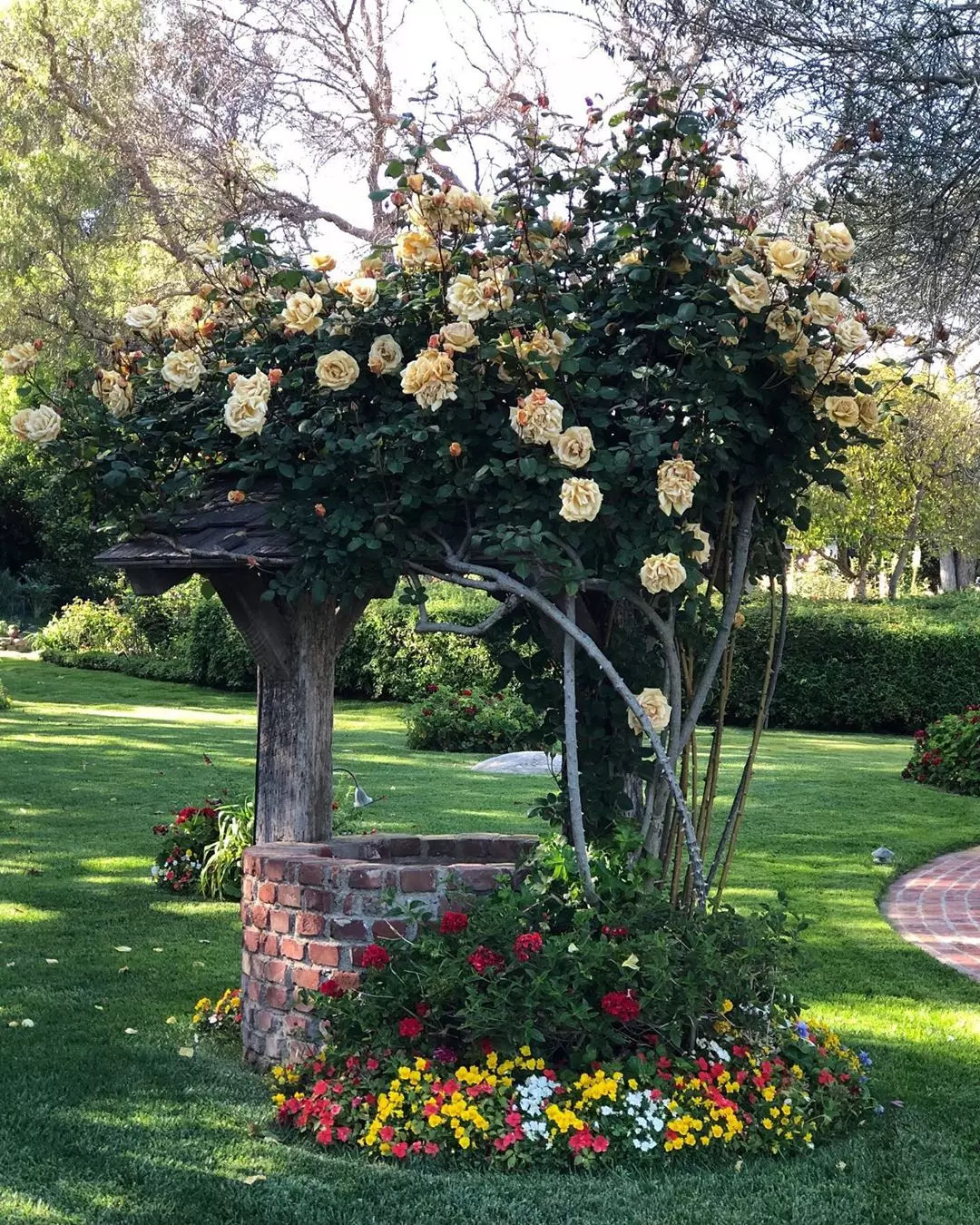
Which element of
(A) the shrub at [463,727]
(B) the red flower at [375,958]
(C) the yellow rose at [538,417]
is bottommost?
(B) the red flower at [375,958]

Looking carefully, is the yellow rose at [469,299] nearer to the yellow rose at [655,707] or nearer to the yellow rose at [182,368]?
the yellow rose at [182,368]

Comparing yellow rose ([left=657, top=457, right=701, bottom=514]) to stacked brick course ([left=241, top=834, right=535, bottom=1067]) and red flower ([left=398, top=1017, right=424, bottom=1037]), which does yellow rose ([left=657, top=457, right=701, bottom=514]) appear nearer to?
stacked brick course ([left=241, top=834, right=535, bottom=1067])

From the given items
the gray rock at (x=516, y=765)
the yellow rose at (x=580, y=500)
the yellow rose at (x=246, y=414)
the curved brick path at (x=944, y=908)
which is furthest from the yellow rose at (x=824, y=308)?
the gray rock at (x=516, y=765)

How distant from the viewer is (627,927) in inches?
158

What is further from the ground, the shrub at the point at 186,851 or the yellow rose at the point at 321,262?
the yellow rose at the point at 321,262

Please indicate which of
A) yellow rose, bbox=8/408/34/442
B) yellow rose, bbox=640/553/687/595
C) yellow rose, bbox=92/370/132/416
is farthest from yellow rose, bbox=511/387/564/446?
yellow rose, bbox=8/408/34/442

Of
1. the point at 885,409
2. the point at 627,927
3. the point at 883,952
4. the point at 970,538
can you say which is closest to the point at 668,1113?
the point at 627,927

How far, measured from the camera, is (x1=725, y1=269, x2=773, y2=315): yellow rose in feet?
12.5

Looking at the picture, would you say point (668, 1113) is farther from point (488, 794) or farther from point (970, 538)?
point (970, 538)

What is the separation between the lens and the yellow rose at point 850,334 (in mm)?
3811

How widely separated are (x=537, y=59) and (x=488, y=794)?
29.1ft

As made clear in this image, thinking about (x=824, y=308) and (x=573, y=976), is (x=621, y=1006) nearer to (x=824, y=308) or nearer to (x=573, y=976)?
(x=573, y=976)

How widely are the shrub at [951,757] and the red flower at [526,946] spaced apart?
347 inches

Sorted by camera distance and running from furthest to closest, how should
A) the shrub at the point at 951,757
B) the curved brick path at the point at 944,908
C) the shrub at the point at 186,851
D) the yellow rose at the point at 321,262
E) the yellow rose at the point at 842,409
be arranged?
the shrub at the point at 951,757 → the shrub at the point at 186,851 → the curved brick path at the point at 944,908 → the yellow rose at the point at 321,262 → the yellow rose at the point at 842,409
